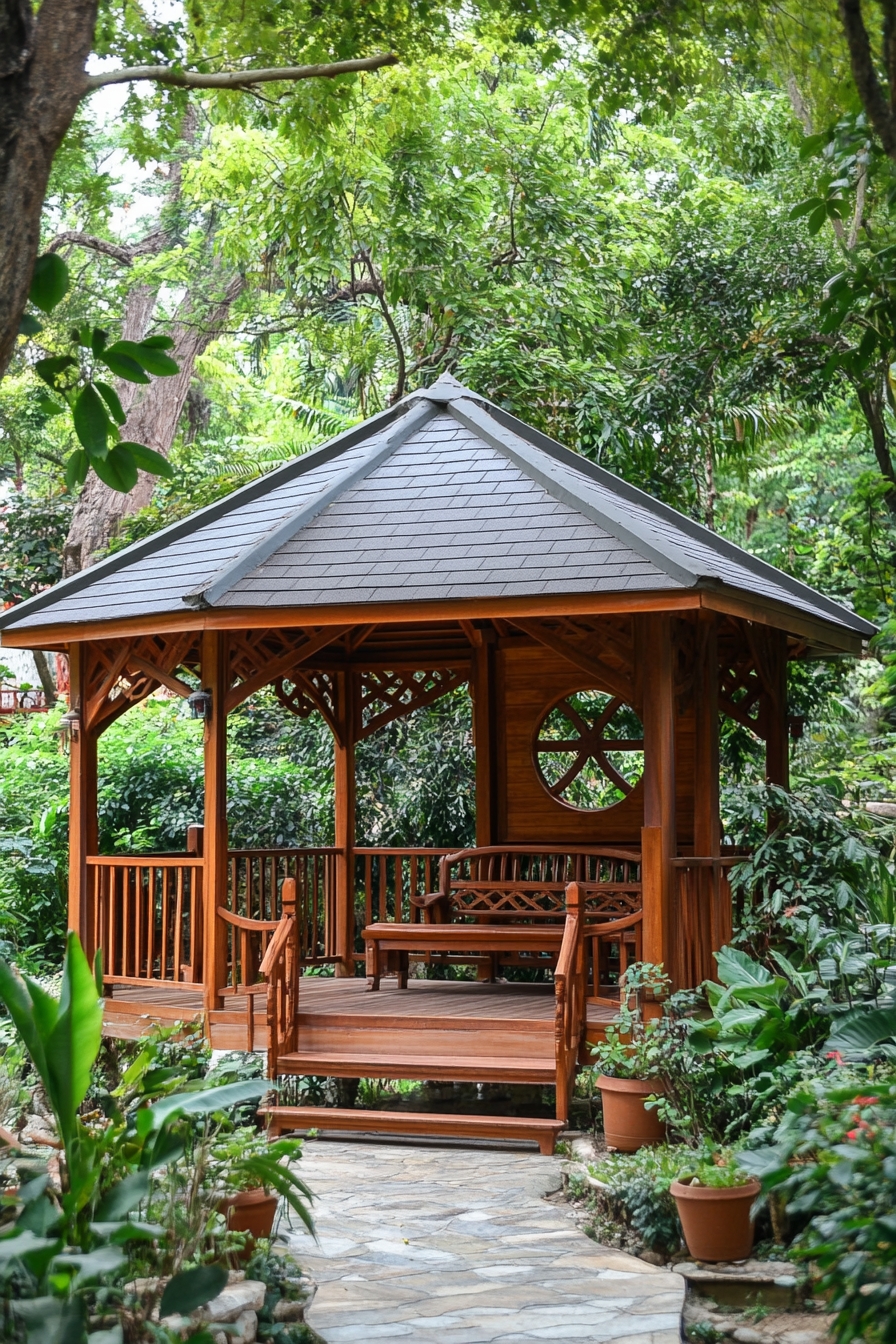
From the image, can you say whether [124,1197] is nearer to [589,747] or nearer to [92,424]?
[92,424]

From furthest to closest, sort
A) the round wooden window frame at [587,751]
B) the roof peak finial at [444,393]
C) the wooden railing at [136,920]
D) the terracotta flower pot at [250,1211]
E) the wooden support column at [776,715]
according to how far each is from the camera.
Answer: the round wooden window frame at [587,751], the roof peak finial at [444,393], the wooden support column at [776,715], the wooden railing at [136,920], the terracotta flower pot at [250,1211]

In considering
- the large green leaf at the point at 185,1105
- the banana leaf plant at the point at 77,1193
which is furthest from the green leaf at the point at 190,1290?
the large green leaf at the point at 185,1105

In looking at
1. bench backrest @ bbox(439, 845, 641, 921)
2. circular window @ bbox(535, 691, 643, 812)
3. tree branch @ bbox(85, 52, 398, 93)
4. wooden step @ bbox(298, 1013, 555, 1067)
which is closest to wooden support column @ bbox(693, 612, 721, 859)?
bench backrest @ bbox(439, 845, 641, 921)

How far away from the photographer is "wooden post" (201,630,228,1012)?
29.6ft

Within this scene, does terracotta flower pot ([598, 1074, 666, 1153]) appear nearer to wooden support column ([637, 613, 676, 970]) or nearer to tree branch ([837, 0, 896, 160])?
wooden support column ([637, 613, 676, 970])

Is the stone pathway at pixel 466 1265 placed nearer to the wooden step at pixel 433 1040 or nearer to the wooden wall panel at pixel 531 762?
the wooden step at pixel 433 1040

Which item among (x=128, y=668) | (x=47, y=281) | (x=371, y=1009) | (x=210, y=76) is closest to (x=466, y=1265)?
(x=371, y=1009)

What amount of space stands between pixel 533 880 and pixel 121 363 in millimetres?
8643

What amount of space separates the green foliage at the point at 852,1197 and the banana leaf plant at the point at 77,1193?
175cm

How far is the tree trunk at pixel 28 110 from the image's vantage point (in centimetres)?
371

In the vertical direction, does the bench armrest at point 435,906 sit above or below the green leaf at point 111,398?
below

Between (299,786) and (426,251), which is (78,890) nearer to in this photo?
(299,786)

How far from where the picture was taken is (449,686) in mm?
12367

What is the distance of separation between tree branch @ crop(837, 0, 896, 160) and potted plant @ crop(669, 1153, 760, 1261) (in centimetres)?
385
